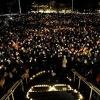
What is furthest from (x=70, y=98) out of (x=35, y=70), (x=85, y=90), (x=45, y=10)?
(x=45, y=10)

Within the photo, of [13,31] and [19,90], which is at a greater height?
[19,90]

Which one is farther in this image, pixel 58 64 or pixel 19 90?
pixel 58 64

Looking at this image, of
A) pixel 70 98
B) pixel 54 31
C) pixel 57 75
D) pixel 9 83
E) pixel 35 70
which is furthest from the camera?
pixel 54 31

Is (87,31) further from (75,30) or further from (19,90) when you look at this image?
(19,90)

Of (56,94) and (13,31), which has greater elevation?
(56,94)

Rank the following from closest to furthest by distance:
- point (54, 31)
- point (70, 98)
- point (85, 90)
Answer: point (70, 98), point (85, 90), point (54, 31)

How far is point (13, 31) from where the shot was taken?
5156 centimetres

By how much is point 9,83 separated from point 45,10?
23467mm

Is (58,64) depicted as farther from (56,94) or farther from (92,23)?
(92,23)

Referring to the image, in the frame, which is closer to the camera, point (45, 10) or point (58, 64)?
point (58, 64)

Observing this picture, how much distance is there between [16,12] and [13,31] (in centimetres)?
1596

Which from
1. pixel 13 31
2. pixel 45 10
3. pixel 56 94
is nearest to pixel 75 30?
pixel 13 31

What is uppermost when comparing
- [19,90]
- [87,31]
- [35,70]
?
[19,90]

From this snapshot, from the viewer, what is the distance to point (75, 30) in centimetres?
5116
